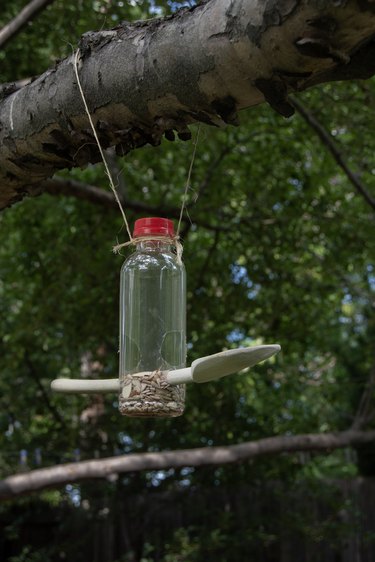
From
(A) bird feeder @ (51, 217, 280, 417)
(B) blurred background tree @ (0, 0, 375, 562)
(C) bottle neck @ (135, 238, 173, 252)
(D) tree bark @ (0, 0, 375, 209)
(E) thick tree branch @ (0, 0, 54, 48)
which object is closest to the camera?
(D) tree bark @ (0, 0, 375, 209)

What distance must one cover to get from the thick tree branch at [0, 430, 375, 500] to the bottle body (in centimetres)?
326

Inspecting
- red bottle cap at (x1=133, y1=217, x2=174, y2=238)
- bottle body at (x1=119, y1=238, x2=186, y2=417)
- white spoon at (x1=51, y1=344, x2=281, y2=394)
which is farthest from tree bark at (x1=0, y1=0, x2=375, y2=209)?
white spoon at (x1=51, y1=344, x2=281, y2=394)

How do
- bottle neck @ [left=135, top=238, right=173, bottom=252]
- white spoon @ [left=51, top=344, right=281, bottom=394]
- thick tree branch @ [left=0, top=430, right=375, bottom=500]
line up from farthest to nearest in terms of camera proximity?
thick tree branch @ [left=0, top=430, right=375, bottom=500] → bottle neck @ [left=135, top=238, right=173, bottom=252] → white spoon @ [left=51, top=344, right=281, bottom=394]

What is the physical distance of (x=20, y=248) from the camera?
701 cm

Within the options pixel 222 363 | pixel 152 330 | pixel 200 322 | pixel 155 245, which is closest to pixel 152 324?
pixel 152 330

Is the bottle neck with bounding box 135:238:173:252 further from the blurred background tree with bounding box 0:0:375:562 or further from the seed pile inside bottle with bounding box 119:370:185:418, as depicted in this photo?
the blurred background tree with bounding box 0:0:375:562

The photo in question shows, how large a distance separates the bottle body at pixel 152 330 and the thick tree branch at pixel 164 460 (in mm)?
3259

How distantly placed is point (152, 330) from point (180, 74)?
75 centimetres

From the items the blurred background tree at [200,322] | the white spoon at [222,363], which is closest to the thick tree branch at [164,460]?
the blurred background tree at [200,322]

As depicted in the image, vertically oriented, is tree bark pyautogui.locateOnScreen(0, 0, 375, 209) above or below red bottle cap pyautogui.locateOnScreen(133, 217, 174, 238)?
above

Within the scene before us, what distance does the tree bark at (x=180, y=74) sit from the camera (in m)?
1.24

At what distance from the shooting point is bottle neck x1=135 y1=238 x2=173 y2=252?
183 centimetres

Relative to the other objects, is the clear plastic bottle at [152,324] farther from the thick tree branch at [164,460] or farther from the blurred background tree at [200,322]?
the blurred background tree at [200,322]

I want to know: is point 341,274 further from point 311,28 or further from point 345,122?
point 311,28
